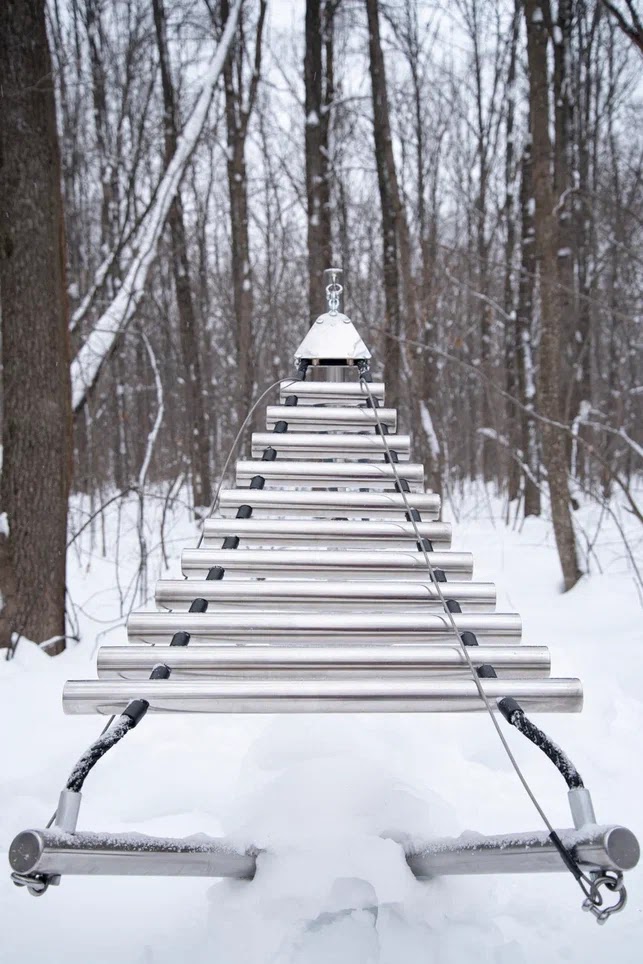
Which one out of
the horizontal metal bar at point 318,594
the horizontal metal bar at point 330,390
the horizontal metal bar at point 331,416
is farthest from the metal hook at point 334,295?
the horizontal metal bar at point 318,594

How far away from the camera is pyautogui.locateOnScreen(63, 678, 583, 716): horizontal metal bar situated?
0.95 metres

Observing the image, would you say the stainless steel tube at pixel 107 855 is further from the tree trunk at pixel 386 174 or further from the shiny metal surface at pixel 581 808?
the tree trunk at pixel 386 174

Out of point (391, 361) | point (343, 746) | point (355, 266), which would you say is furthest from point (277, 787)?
point (355, 266)

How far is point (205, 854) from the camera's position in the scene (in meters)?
0.99

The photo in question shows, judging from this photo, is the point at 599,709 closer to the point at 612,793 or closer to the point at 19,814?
the point at 612,793

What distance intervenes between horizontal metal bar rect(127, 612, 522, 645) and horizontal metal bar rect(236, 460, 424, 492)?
0.68 meters

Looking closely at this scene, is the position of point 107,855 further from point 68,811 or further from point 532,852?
point 532,852

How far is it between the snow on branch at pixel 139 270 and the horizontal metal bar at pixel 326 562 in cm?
218

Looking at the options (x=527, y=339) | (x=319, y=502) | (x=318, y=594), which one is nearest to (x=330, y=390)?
(x=319, y=502)

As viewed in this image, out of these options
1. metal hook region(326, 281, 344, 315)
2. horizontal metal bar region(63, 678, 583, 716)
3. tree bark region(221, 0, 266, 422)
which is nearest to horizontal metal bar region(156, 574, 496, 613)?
horizontal metal bar region(63, 678, 583, 716)

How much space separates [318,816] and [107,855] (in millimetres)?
641

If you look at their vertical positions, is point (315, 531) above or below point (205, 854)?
above

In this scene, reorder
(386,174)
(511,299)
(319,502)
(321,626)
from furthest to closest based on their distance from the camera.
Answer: (511,299) → (386,174) → (319,502) → (321,626)

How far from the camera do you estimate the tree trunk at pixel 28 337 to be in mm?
2887
